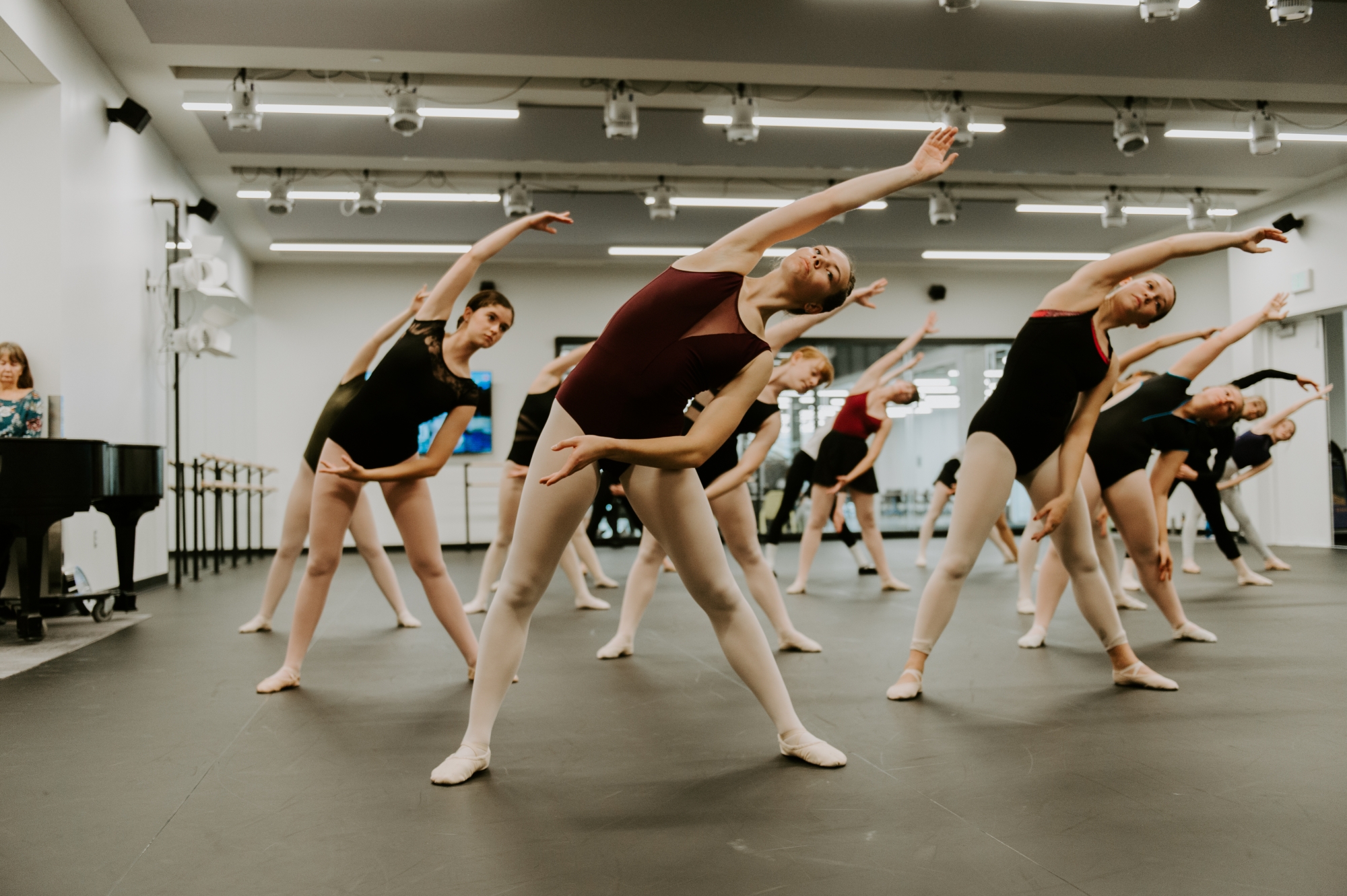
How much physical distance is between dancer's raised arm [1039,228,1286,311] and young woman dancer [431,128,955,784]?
884 millimetres

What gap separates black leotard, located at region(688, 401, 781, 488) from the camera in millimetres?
3832

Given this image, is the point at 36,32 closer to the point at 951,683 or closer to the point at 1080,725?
the point at 951,683

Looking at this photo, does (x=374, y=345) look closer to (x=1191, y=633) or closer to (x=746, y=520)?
(x=746, y=520)

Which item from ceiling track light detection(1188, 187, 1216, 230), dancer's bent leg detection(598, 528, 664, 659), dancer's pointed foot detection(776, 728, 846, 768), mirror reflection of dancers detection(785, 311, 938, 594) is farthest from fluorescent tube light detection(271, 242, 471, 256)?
dancer's pointed foot detection(776, 728, 846, 768)

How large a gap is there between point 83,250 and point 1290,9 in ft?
24.0

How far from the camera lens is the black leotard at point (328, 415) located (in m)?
3.76

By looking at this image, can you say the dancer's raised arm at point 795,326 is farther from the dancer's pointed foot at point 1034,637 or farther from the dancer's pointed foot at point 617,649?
the dancer's pointed foot at point 1034,637

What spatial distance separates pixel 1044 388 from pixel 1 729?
330cm

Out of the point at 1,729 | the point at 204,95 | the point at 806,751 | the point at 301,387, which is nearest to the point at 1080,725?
the point at 806,751

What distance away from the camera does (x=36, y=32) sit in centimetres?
532

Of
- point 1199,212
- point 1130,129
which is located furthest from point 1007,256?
point 1130,129

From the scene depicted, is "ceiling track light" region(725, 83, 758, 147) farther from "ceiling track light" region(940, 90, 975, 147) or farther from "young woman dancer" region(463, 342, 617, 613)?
"young woman dancer" region(463, 342, 617, 613)

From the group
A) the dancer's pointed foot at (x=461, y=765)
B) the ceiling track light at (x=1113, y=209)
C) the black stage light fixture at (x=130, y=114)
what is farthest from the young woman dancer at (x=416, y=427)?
the ceiling track light at (x=1113, y=209)

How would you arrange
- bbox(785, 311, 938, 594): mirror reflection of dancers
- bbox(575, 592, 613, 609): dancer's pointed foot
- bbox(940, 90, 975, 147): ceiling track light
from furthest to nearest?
bbox(940, 90, 975, 147): ceiling track light, bbox(785, 311, 938, 594): mirror reflection of dancers, bbox(575, 592, 613, 609): dancer's pointed foot
